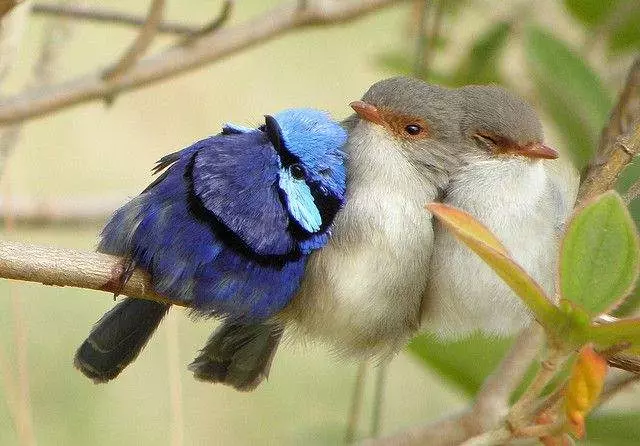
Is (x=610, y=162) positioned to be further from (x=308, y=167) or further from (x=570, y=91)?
(x=570, y=91)

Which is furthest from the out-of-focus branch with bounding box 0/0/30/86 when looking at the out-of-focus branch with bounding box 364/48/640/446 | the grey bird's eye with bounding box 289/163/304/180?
the out-of-focus branch with bounding box 364/48/640/446

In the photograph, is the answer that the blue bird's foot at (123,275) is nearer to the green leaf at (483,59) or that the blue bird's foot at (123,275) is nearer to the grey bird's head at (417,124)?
the grey bird's head at (417,124)

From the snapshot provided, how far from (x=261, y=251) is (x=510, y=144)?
0.37m

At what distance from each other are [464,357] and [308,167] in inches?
25.6

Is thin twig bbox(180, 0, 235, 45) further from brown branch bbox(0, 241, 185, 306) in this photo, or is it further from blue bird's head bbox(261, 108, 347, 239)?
brown branch bbox(0, 241, 185, 306)

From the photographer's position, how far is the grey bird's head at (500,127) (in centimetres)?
136

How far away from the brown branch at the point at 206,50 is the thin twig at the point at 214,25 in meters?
0.01

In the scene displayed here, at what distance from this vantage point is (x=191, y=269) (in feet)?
4.03

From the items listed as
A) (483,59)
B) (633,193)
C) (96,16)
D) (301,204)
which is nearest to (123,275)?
(301,204)

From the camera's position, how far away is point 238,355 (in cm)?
151

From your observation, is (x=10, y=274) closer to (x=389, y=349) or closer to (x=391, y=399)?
(x=389, y=349)

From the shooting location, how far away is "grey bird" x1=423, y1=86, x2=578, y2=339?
1.29 metres

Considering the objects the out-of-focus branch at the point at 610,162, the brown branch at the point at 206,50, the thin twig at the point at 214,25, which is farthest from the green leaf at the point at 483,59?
the out-of-focus branch at the point at 610,162

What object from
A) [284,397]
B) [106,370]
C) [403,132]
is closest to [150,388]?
[284,397]
